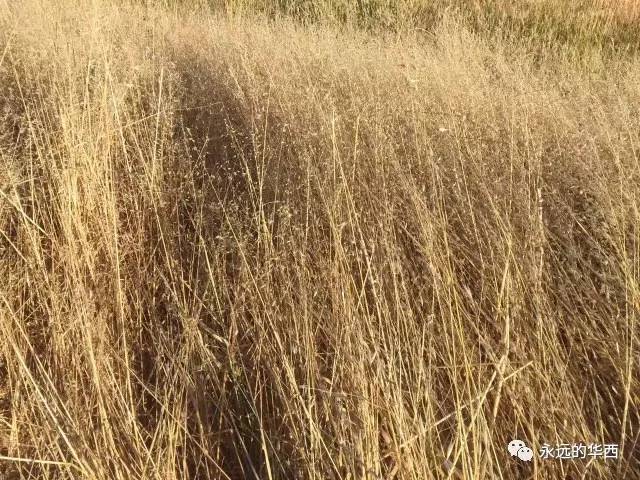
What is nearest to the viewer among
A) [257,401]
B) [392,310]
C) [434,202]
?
[257,401]

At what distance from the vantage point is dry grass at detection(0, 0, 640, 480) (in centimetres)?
118

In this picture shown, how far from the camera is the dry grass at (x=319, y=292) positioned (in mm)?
1179

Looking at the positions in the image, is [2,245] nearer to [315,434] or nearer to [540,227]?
[315,434]

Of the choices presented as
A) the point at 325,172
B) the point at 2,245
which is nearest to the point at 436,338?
the point at 325,172

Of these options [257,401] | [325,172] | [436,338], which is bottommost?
[257,401]

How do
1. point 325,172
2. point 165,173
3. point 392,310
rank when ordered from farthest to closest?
point 165,173
point 325,172
point 392,310

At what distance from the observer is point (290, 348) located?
1410mm

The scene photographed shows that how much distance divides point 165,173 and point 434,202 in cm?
105

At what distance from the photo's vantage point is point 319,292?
1.52 meters

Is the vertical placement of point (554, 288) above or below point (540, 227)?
below

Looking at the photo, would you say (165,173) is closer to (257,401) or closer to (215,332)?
(215,332)

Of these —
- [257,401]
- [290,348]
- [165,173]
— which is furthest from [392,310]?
[165,173]

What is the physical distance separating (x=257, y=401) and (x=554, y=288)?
0.92 m

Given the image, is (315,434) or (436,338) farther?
(436,338)
